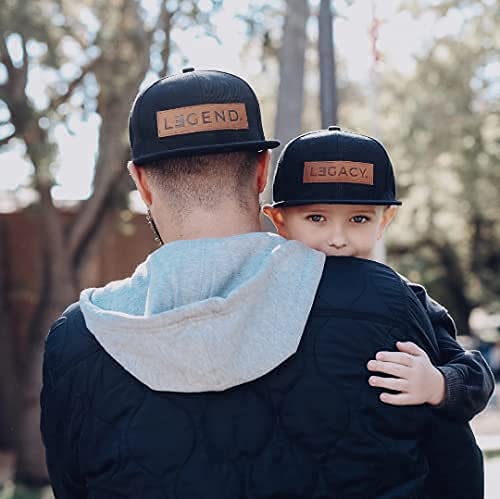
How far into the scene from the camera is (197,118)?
6.19 feet

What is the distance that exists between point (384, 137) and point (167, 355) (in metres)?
21.8

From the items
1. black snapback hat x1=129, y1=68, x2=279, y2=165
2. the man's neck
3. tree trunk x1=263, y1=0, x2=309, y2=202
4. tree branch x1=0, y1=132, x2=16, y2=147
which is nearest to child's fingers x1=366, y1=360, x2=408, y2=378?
the man's neck

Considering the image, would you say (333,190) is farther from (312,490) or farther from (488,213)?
(488,213)

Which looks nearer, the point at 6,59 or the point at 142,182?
the point at 142,182

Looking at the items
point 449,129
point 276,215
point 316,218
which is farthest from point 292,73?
point 449,129

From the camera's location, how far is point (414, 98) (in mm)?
22359

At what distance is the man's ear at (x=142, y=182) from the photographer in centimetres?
194

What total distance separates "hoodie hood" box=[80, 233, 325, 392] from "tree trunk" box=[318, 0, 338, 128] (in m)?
4.87

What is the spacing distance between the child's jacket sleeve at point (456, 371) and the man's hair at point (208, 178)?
1.42 feet

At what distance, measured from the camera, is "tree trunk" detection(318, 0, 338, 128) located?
6652mm

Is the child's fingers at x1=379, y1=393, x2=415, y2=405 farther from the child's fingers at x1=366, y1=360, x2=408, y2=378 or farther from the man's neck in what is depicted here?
the man's neck

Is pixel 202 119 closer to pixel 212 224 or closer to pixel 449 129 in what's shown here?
pixel 212 224

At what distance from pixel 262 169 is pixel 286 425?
0.49m

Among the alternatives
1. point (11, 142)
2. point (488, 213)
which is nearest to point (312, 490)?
point (11, 142)
